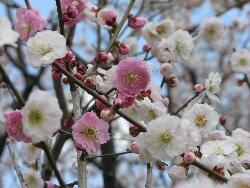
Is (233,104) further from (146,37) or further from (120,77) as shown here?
(120,77)

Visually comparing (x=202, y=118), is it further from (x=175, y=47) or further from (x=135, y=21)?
(x=135, y=21)

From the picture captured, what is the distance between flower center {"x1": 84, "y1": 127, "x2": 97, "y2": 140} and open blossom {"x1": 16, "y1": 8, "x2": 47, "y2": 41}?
1.73ft

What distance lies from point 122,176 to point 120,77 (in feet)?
23.7

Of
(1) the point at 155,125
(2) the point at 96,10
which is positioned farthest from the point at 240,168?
(2) the point at 96,10

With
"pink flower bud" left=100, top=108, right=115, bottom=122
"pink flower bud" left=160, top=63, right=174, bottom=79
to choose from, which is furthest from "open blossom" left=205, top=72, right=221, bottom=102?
"pink flower bud" left=100, top=108, right=115, bottom=122

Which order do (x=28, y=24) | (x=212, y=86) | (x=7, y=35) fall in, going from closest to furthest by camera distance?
(x=7, y=35), (x=28, y=24), (x=212, y=86)

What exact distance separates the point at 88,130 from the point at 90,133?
0.02 meters

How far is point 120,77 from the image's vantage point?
2.09 m

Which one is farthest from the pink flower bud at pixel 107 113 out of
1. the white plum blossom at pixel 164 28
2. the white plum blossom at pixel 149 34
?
the white plum blossom at pixel 164 28

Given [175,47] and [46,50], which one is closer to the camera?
[46,50]

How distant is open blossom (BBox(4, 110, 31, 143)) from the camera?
1902 millimetres

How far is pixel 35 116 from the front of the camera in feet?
5.91

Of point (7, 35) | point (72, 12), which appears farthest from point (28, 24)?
point (7, 35)

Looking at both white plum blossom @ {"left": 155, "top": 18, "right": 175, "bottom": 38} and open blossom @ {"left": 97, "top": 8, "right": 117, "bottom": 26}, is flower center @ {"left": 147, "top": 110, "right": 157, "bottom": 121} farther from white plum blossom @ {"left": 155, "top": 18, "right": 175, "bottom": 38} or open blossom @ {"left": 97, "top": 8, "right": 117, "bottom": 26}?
white plum blossom @ {"left": 155, "top": 18, "right": 175, "bottom": 38}
